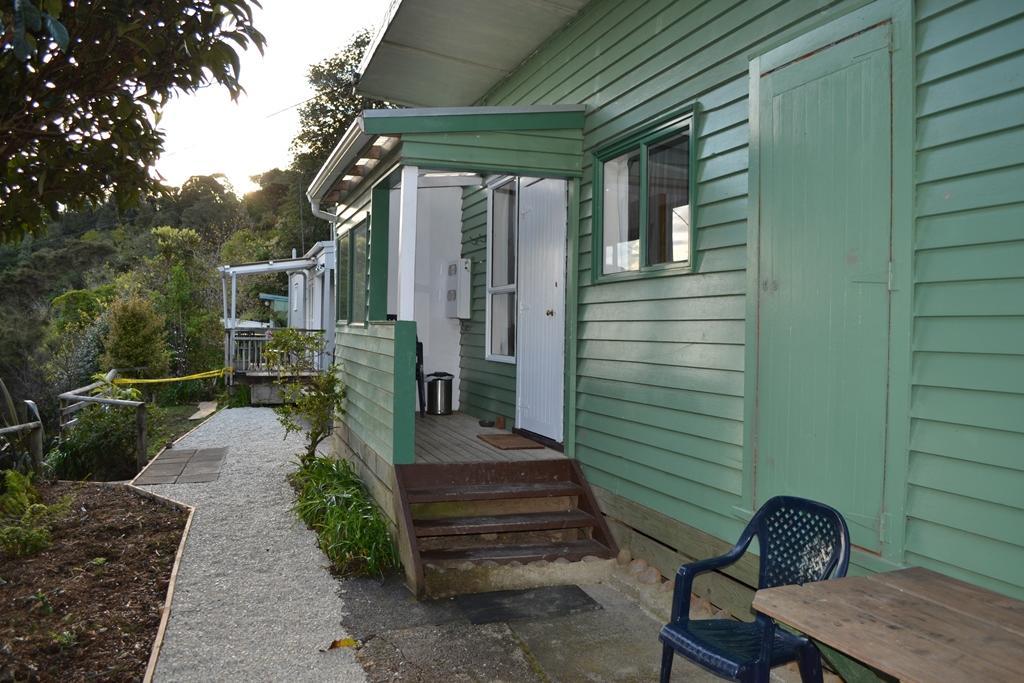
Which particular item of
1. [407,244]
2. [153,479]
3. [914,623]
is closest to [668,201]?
[407,244]

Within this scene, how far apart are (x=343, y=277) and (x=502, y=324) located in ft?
7.12

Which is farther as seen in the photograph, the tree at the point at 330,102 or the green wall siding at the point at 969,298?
the tree at the point at 330,102

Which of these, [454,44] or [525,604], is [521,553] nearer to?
[525,604]

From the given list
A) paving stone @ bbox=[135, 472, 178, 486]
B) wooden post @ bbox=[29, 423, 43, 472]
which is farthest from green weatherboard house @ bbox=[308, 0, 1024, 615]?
wooden post @ bbox=[29, 423, 43, 472]

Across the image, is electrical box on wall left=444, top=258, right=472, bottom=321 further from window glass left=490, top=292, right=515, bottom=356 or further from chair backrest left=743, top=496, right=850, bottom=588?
chair backrest left=743, top=496, right=850, bottom=588

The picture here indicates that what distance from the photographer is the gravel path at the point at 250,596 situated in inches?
143

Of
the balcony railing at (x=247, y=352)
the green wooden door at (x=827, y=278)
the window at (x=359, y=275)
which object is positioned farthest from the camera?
the balcony railing at (x=247, y=352)

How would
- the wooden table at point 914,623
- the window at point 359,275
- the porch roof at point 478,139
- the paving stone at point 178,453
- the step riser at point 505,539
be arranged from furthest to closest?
the paving stone at point 178,453, the window at point 359,275, the porch roof at point 478,139, the step riser at point 505,539, the wooden table at point 914,623

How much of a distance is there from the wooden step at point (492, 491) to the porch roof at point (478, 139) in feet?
7.36

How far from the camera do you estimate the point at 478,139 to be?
5.27 metres

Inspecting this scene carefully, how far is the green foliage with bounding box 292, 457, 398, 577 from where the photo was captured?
5.00 m

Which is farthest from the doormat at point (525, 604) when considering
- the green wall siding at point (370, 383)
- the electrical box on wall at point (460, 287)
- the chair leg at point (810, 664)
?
the electrical box on wall at point (460, 287)

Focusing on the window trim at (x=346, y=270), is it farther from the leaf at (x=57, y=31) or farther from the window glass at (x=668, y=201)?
the leaf at (x=57, y=31)

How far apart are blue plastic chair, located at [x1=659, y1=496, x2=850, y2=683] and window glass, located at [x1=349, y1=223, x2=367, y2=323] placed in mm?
4492
